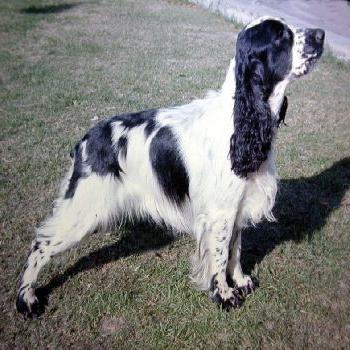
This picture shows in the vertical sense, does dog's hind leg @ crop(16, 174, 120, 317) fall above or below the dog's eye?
below

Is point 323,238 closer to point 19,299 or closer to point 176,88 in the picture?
point 19,299

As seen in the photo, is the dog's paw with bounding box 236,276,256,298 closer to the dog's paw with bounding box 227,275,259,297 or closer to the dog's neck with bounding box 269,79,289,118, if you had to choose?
the dog's paw with bounding box 227,275,259,297

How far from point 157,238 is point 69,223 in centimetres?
122

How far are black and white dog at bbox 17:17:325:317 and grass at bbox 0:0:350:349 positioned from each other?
0.85ft

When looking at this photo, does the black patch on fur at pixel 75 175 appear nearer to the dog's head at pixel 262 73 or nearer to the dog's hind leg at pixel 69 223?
the dog's hind leg at pixel 69 223

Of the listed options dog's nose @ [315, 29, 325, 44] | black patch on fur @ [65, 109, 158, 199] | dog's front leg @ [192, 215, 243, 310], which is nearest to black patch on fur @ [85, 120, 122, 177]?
black patch on fur @ [65, 109, 158, 199]

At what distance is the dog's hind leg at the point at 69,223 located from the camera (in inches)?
140

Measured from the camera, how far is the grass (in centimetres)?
352

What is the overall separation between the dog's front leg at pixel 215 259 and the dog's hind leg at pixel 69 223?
0.79 metres

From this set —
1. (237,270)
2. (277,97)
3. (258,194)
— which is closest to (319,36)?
(277,97)

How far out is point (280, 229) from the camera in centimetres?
468

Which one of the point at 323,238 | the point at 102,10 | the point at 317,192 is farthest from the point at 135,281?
the point at 102,10

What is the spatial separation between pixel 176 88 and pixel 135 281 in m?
4.66

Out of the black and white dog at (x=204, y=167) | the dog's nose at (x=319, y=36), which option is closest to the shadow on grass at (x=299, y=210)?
the black and white dog at (x=204, y=167)
